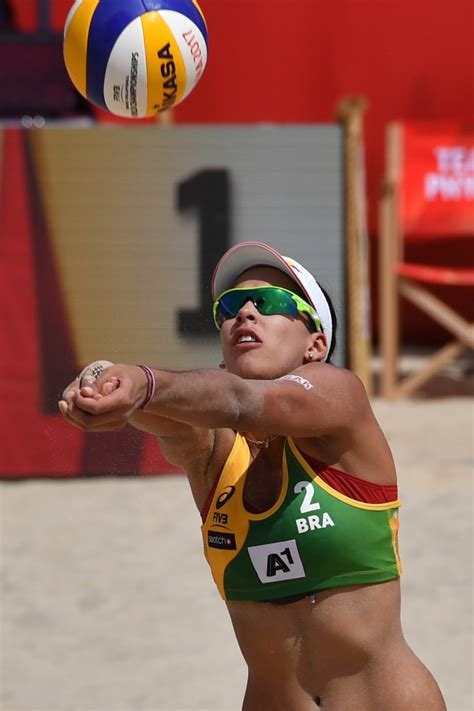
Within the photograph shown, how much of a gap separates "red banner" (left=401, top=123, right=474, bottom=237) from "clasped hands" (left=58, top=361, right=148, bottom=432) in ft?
24.0

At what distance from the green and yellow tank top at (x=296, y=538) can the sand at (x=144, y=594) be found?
2.37 metres

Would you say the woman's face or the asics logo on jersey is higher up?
the woman's face

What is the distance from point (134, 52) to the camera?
3221 millimetres

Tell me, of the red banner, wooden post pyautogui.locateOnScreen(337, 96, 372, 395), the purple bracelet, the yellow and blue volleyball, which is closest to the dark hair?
the purple bracelet

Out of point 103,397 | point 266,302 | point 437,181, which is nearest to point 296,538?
point 266,302

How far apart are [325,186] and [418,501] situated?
70.0 inches

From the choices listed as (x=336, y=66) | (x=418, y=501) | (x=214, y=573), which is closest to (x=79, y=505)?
(x=418, y=501)

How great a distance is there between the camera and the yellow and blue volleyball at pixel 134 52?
322 cm

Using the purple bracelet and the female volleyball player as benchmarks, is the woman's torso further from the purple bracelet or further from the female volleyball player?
the purple bracelet

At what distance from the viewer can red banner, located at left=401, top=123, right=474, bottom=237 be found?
355 inches

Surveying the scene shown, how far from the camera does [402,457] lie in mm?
7434

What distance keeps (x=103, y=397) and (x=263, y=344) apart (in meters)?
0.70

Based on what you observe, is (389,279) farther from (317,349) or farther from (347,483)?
(347,483)

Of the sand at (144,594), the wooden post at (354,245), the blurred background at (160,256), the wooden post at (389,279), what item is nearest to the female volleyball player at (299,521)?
the blurred background at (160,256)
